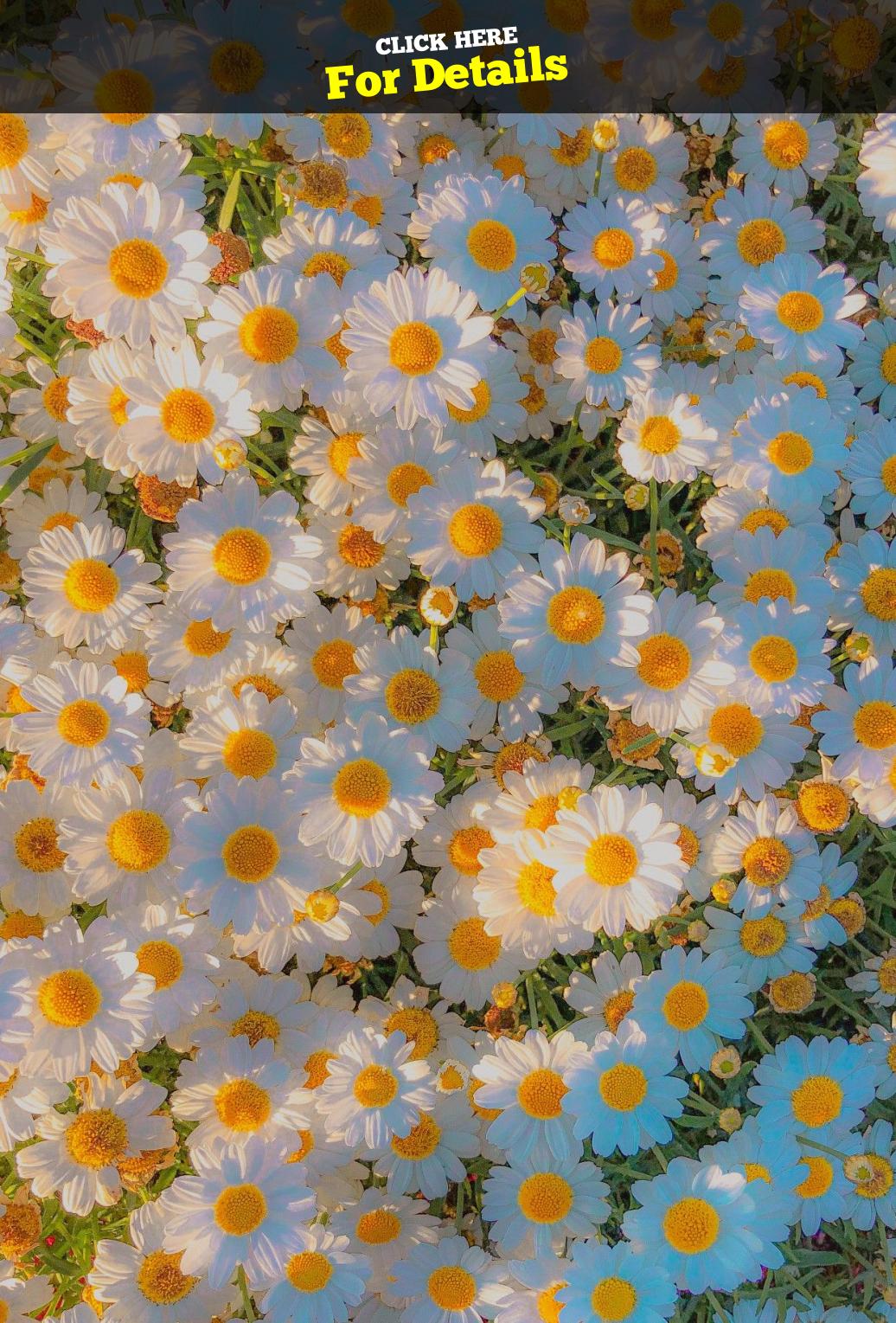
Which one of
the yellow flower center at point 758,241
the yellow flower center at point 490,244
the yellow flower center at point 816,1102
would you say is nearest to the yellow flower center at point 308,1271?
the yellow flower center at point 816,1102

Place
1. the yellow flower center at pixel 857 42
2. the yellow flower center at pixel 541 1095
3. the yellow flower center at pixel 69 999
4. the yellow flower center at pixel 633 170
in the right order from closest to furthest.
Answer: the yellow flower center at pixel 69 999 → the yellow flower center at pixel 541 1095 → the yellow flower center at pixel 633 170 → the yellow flower center at pixel 857 42

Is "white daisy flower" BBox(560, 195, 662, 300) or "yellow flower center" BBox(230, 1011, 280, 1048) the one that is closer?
"yellow flower center" BBox(230, 1011, 280, 1048)

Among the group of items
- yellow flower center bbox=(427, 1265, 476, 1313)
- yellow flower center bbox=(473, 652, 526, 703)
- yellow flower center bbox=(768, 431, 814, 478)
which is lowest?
yellow flower center bbox=(427, 1265, 476, 1313)

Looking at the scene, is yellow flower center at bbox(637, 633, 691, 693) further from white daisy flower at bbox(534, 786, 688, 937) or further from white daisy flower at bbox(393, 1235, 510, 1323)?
white daisy flower at bbox(393, 1235, 510, 1323)

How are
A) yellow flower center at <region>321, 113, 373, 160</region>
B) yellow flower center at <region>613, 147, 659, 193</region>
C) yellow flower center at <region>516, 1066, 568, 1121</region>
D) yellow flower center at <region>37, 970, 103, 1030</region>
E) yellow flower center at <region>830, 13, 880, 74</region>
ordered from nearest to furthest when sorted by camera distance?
yellow flower center at <region>37, 970, 103, 1030</region> → yellow flower center at <region>516, 1066, 568, 1121</region> → yellow flower center at <region>321, 113, 373, 160</region> → yellow flower center at <region>613, 147, 659, 193</region> → yellow flower center at <region>830, 13, 880, 74</region>

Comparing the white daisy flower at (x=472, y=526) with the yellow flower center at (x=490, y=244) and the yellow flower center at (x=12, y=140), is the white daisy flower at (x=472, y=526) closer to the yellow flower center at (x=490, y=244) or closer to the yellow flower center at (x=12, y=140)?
the yellow flower center at (x=490, y=244)

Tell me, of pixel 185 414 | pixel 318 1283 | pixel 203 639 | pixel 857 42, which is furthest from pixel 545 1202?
pixel 857 42

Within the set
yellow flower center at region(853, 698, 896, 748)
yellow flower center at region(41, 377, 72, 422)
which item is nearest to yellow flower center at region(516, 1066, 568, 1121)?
yellow flower center at region(853, 698, 896, 748)
